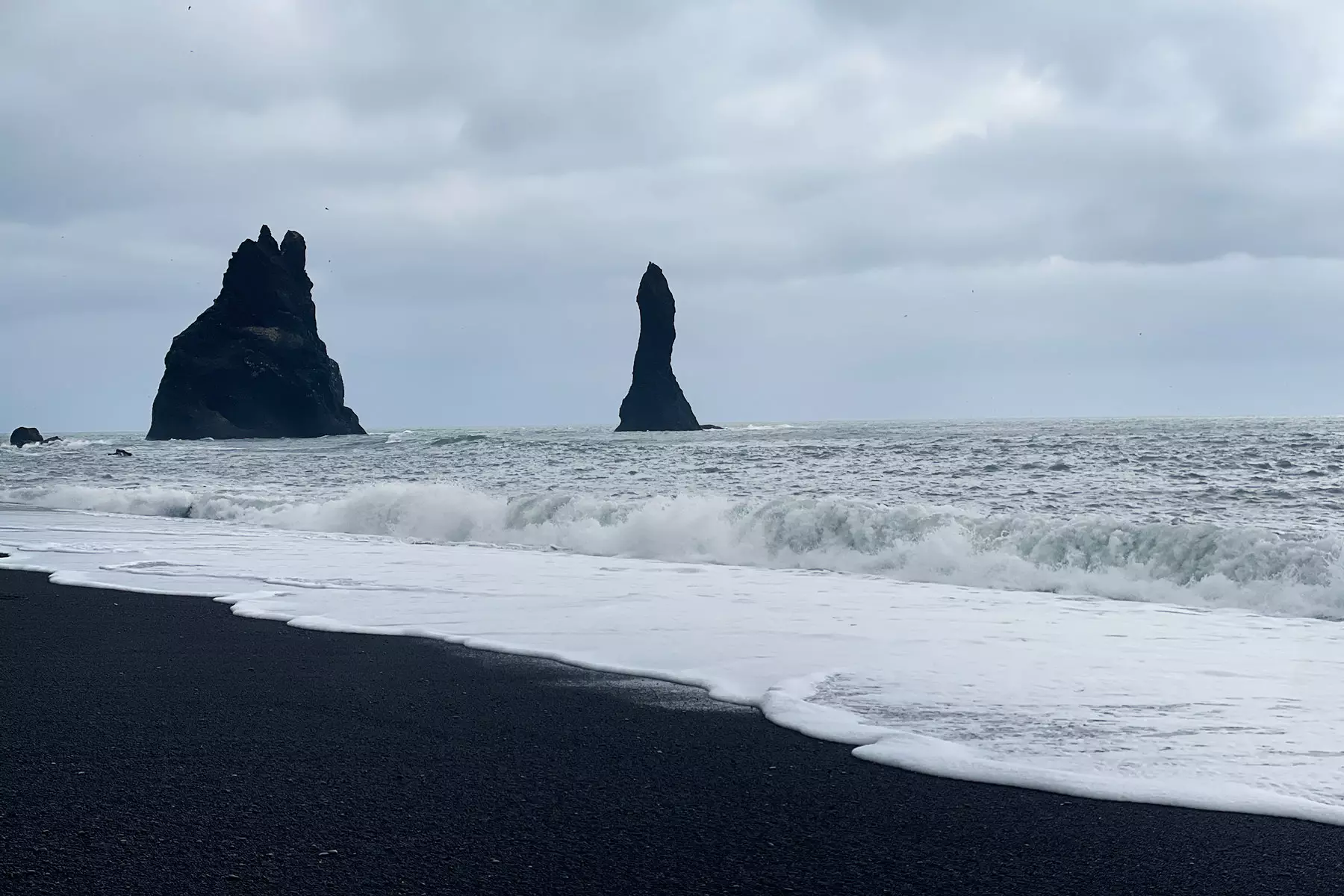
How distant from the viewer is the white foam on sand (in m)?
3.81

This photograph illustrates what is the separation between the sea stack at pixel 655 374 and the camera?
11044cm

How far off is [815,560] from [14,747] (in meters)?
9.18

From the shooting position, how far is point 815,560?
39.0ft

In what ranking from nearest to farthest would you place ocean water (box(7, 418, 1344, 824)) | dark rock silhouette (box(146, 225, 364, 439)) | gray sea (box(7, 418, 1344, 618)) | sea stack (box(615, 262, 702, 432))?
1. ocean water (box(7, 418, 1344, 824))
2. gray sea (box(7, 418, 1344, 618))
3. dark rock silhouette (box(146, 225, 364, 439))
4. sea stack (box(615, 262, 702, 432))

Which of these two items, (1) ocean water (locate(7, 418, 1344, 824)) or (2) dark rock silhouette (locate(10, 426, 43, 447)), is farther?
(2) dark rock silhouette (locate(10, 426, 43, 447))

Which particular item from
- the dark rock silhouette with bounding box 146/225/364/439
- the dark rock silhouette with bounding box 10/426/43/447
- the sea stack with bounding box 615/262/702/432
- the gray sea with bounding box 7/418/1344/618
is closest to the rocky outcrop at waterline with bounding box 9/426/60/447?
the dark rock silhouette with bounding box 10/426/43/447

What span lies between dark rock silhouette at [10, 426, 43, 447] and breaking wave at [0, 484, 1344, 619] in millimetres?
63995

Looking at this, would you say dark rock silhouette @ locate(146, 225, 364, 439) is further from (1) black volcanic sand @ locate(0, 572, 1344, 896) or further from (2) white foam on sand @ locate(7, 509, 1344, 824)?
(1) black volcanic sand @ locate(0, 572, 1344, 896)

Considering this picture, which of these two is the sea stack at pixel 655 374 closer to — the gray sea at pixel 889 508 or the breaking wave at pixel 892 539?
the gray sea at pixel 889 508

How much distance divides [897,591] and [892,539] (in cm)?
276

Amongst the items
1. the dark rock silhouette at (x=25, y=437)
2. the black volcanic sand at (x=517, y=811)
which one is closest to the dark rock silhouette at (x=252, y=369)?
the dark rock silhouette at (x=25, y=437)

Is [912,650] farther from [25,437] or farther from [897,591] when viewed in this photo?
[25,437]

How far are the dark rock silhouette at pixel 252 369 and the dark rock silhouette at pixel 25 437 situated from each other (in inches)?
1162

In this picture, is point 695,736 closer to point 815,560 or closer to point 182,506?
point 815,560
